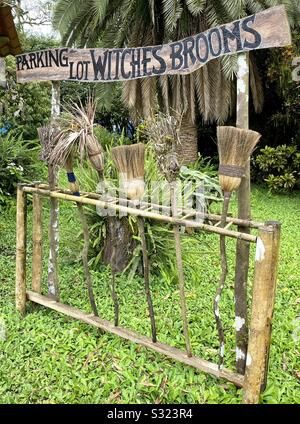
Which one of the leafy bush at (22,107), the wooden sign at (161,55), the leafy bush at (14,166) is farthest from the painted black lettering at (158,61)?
the leafy bush at (22,107)

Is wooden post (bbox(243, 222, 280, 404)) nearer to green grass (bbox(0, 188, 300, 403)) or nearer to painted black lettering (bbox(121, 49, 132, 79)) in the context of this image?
green grass (bbox(0, 188, 300, 403))

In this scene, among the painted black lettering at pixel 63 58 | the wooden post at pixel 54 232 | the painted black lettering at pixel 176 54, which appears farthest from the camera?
the wooden post at pixel 54 232

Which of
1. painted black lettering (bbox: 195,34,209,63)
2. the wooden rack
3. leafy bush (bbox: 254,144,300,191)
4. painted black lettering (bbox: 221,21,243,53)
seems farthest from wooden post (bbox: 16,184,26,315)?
leafy bush (bbox: 254,144,300,191)

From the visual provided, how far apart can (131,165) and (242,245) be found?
682mm

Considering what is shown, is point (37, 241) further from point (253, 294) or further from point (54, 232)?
point (253, 294)

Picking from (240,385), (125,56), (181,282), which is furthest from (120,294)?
(125,56)

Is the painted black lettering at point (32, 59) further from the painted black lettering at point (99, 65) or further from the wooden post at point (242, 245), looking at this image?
the wooden post at point (242, 245)

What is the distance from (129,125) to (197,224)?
8937mm

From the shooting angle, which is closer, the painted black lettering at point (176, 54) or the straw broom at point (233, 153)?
the straw broom at point (233, 153)

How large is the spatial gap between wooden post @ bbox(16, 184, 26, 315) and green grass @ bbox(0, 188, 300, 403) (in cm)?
10

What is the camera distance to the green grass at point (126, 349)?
219cm

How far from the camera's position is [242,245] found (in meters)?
2.09

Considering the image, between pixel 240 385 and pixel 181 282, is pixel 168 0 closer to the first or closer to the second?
pixel 181 282

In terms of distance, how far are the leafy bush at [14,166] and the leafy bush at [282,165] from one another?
3540 millimetres
